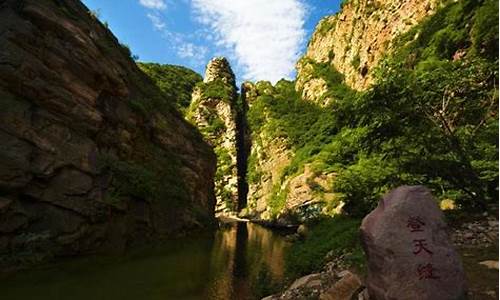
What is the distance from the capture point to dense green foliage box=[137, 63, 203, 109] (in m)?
88.2

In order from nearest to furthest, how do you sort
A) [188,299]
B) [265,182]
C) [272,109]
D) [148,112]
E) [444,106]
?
1. [444,106]
2. [188,299]
3. [148,112]
4. [265,182]
5. [272,109]

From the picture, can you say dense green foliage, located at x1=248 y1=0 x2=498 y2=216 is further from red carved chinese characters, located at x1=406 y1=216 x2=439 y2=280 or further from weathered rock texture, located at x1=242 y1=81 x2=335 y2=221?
weathered rock texture, located at x1=242 y1=81 x2=335 y2=221

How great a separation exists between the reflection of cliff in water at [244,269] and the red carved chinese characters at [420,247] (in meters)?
8.04

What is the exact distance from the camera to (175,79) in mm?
96750

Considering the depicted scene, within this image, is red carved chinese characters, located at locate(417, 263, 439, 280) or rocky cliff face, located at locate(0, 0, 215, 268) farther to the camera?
rocky cliff face, located at locate(0, 0, 215, 268)

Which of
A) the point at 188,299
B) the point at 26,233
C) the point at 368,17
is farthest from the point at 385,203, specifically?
the point at 368,17

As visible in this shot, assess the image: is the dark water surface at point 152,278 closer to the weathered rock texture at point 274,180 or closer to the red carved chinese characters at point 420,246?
the red carved chinese characters at point 420,246

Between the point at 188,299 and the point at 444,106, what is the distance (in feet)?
37.6

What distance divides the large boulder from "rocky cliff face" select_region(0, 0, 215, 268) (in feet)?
50.5

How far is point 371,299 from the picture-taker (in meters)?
7.16

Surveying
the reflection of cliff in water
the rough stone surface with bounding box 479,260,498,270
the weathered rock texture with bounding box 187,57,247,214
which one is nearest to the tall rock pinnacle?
the weathered rock texture with bounding box 187,57,247,214

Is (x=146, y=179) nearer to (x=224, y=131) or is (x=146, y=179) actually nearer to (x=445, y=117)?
(x=445, y=117)


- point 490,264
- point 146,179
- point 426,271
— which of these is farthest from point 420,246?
point 146,179

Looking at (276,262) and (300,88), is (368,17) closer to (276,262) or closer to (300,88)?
(300,88)
